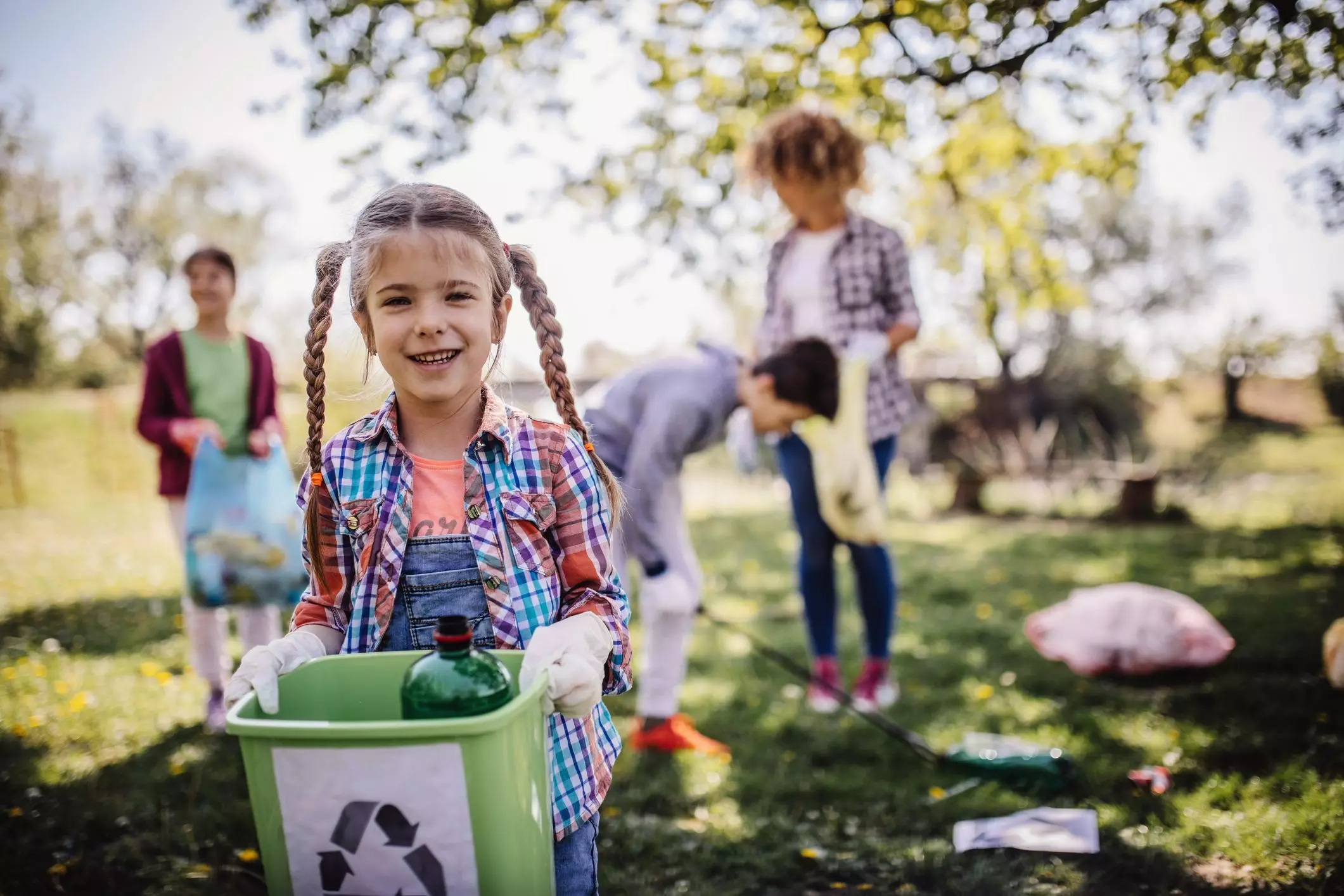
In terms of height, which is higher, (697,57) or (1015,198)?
(697,57)

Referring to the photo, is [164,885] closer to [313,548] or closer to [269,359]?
[313,548]

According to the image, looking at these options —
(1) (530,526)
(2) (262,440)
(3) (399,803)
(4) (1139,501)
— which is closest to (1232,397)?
(4) (1139,501)

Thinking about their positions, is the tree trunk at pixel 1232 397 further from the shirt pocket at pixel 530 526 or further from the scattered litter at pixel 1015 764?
the shirt pocket at pixel 530 526

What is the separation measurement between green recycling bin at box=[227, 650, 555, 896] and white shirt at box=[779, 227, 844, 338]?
2492 millimetres

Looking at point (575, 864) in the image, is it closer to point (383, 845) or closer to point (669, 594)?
point (383, 845)

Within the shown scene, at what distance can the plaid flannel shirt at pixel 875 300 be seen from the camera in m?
3.30

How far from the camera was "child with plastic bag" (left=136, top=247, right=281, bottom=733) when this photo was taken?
3.15m

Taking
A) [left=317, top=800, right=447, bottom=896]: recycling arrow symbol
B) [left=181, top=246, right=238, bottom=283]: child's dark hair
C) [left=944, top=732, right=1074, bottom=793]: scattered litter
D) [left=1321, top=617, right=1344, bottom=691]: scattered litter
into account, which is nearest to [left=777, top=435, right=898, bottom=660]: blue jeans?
[left=944, top=732, right=1074, bottom=793]: scattered litter

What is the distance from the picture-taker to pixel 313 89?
3.60 metres

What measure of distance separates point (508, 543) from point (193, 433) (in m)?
2.06

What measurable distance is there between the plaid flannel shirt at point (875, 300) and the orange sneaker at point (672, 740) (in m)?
1.20

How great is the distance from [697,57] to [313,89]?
5.15ft

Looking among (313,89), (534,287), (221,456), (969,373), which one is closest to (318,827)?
(534,287)

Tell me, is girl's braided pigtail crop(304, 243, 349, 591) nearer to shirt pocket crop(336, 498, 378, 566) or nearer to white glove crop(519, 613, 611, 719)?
shirt pocket crop(336, 498, 378, 566)
